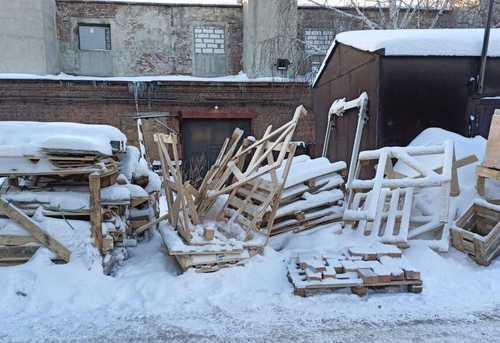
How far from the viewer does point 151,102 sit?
12.3 m

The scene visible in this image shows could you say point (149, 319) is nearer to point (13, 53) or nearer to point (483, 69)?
point (483, 69)

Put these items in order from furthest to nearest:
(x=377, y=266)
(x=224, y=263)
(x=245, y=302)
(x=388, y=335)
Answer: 1. (x=224, y=263)
2. (x=377, y=266)
3. (x=245, y=302)
4. (x=388, y=335)

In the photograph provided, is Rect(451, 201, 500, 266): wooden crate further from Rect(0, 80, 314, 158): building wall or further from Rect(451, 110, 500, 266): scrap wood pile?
Rect(0, 80, 314, 158): building wall

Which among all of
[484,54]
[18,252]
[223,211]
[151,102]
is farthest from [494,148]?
[151,102]

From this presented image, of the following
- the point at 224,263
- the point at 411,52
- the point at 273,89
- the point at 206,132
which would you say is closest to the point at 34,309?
the point at 224,263

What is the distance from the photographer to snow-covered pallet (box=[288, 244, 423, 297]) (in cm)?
371

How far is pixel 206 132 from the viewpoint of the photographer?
12.6 meters

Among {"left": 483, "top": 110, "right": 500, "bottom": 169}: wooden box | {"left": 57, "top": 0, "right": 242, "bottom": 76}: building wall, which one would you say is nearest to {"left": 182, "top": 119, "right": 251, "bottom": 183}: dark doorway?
{"left": 57, "top": 0, "right": 242, "bottom": 76}: building wall

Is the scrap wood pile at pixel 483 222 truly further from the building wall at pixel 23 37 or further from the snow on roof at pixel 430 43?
the building wall at pixel 23 37

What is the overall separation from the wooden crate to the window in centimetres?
1379

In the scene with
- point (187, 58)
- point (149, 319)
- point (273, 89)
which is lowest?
point (149, 319)

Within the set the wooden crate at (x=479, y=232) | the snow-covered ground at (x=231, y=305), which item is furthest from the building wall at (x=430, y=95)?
the snow-covered ground at (x=231, y=305)

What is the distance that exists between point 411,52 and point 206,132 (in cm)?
Answer: 756

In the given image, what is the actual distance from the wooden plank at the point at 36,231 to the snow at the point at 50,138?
0.61 m
